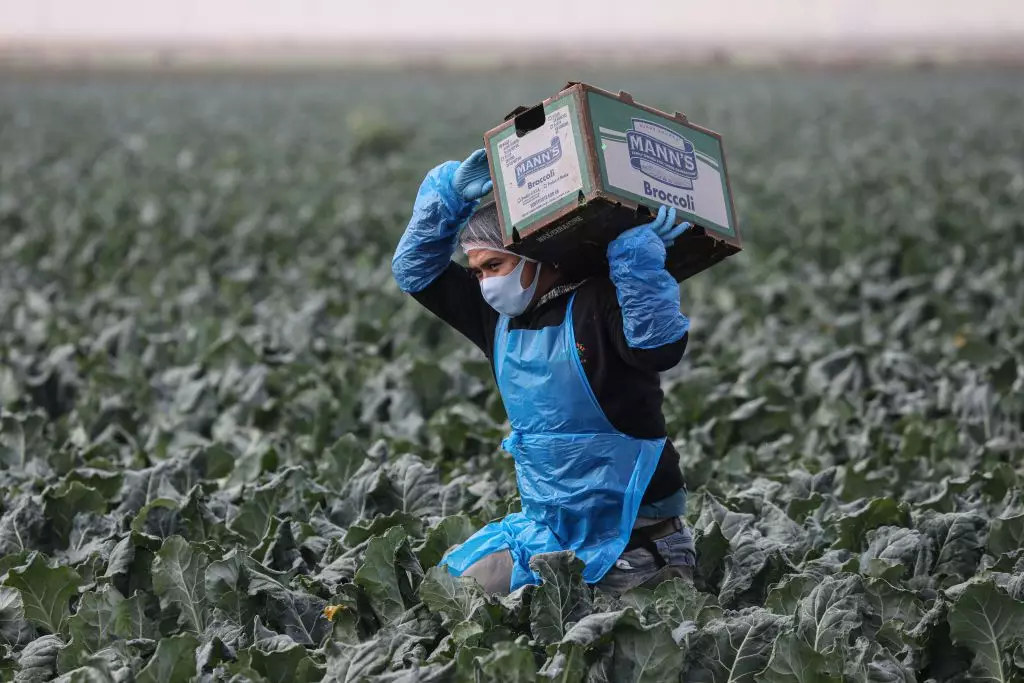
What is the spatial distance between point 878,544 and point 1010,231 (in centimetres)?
696

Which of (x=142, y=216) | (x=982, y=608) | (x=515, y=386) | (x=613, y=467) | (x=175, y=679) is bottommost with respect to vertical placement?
(x=982, y=608)

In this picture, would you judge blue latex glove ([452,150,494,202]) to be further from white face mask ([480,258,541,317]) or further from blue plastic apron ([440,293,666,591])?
blue plastic apron ([440,293,666,591])

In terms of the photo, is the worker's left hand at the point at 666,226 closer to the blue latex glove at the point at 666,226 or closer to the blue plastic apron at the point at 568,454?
the blue latex glove at the point at 666,226

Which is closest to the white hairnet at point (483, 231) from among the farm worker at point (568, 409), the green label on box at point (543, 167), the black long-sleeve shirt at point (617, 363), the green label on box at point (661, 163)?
the farm worker at point (568, 409)

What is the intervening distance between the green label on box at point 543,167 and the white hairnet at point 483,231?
123 millimetres

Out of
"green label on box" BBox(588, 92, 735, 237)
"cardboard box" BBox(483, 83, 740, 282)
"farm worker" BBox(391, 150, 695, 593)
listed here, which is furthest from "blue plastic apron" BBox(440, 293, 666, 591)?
"green label on box" BBox(588, 92, 735, 237)

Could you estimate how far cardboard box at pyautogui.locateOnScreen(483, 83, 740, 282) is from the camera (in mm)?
3545

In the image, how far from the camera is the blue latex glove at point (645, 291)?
136 inches

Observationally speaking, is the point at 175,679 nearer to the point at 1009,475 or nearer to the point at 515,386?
the point at 515,386

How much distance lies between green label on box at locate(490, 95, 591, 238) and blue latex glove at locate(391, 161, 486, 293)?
0.78 ft

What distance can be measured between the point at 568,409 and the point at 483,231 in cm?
60

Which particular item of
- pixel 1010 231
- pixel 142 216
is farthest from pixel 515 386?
pixel 142 216

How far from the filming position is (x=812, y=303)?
8.78 m

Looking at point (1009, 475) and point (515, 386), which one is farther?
point (1009, 475)
